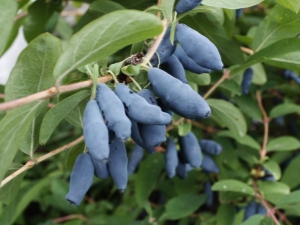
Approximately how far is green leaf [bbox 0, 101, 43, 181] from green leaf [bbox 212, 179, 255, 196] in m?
0.58

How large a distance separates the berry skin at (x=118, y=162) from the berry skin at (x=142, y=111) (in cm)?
6

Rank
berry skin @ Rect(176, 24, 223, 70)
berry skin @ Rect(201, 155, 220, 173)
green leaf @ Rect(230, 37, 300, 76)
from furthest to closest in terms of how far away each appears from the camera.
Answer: berry skin @ Rect(201, 155, 220, 173) → green leaf @ Rect(230, 37, 300, 76) → berry skin @ Rect(176, 24, 223, 70)

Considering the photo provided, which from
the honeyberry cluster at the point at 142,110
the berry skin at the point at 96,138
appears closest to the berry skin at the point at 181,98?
the honeyberry cluster at the point at 142,110

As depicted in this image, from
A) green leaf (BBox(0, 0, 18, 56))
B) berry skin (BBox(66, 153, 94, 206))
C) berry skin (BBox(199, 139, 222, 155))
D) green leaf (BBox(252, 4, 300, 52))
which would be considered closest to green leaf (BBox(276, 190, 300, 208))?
berry skin (BBox(199, 139, 222, 155))

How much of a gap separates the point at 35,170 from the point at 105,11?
4.87 ft

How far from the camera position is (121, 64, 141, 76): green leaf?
0.60 metres

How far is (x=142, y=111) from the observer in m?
0.55

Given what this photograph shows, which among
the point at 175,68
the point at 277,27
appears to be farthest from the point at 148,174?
the point at 175,68

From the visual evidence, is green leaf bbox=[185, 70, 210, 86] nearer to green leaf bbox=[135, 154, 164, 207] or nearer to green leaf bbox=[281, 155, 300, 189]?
green leaf bbox=[135, 154, 164, 207]

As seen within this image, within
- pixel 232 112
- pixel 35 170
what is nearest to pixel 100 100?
pixel 232 112

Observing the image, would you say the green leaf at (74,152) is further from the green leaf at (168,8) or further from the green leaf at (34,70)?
the green leaf at (168,8)

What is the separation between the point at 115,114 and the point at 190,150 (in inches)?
19.5

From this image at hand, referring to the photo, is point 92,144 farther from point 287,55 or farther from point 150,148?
point 287,55

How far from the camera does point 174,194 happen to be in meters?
1.51
